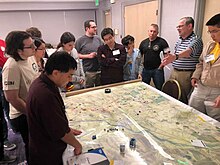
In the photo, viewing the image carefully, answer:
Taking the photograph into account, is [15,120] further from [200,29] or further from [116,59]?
Answer: [200,29]

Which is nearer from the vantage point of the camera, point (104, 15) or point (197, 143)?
point (197, 143)

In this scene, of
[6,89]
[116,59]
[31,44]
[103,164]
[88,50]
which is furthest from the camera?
[88,50]

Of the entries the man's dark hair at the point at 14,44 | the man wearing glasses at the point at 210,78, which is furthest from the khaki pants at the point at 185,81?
the man's dark hair at the point at 14,44

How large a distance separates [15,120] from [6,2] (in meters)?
4.84

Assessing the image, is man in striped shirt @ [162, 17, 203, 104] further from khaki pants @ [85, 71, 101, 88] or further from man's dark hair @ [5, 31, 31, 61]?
man's dark hair @ [5, 31, 31, 61]

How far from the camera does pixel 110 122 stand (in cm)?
146

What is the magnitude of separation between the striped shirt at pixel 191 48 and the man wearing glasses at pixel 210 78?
371 mm

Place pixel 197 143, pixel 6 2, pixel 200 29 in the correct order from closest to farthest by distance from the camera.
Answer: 1. pixel 197 143
2. pixel 200 29
3. pixel 6 2

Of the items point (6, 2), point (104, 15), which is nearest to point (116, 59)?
point (104, 15)

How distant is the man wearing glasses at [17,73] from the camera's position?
1.38 metres

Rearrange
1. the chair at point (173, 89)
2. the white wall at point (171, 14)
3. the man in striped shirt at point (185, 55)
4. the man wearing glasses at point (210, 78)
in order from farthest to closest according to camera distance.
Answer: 1. the white wall at point (171, 14)
2. the man in striped shirt at point (185, 55)
3. the chair at point (173, 89)
4. the man wearing glasses at point (210, 78)

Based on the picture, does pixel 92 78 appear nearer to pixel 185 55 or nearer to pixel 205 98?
pixel 185 55

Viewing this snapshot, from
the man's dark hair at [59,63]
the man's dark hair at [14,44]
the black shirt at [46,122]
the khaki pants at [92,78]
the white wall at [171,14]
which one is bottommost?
the khaki pants at [92,78]

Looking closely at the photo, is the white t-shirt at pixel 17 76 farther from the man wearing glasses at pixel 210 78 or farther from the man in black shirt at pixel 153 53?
the man in black shirt at pixel 153 53
